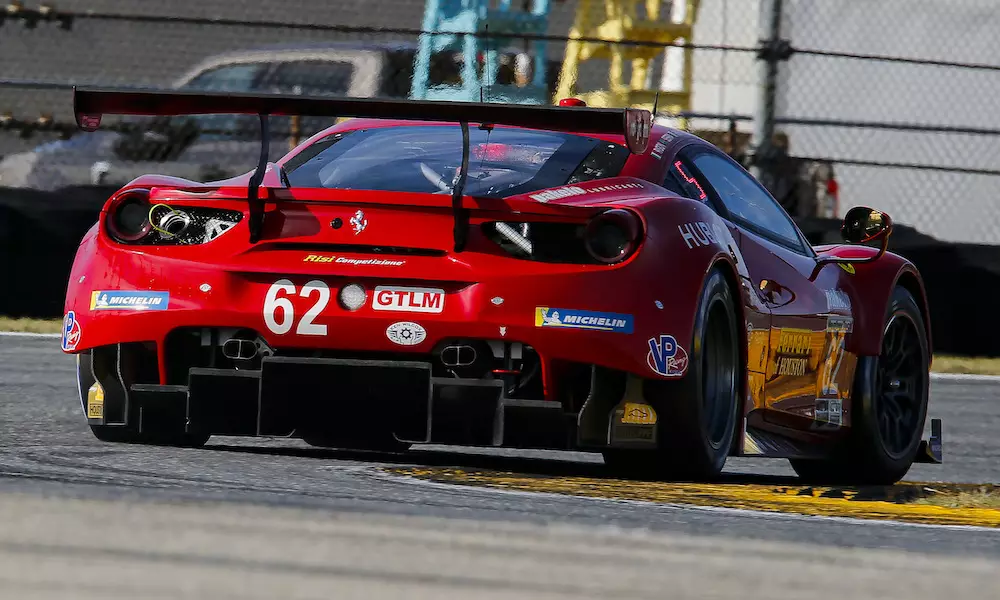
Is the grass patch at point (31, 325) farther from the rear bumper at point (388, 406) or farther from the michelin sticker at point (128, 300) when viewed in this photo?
the rear bumper at point (388, 406)

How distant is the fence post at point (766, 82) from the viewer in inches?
496

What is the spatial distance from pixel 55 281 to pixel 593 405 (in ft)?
23.4

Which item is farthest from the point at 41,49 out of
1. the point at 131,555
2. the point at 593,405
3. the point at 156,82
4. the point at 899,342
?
the point at 131,555

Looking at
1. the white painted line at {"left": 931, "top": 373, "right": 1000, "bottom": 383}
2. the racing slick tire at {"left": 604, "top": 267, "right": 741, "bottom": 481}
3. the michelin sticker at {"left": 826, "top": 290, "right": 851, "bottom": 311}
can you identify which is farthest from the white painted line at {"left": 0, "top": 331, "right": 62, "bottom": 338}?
the racing slick tire at {"left": 604, "top": 267, "right": 741, "bottom": 481}

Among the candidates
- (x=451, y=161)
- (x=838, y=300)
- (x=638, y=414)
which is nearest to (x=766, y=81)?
(x=838, y=300)

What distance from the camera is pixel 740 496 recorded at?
5426 millimetres

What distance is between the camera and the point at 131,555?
3.32m

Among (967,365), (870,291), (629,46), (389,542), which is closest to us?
(389,542)

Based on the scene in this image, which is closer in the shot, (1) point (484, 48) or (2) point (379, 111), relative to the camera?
(2) point (379, 111)

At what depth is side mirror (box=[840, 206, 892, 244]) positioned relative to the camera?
7.11 metres

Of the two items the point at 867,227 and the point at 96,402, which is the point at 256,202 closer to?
the point at 96,402

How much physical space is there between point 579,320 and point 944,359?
7.79 m

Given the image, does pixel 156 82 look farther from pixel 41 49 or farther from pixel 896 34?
pixel 896 34

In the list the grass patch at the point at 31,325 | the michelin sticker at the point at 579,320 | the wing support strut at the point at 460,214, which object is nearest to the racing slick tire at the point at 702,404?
the michelin sticker at the point at 579,320
